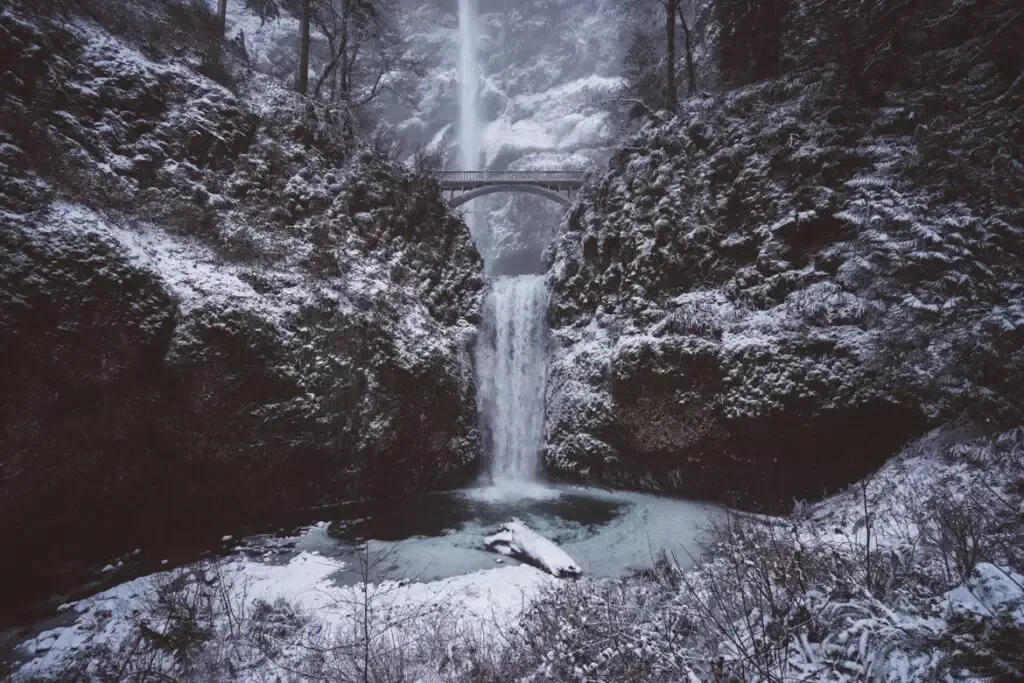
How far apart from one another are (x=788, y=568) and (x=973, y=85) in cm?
1167

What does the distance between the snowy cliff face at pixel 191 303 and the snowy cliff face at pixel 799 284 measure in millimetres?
5019

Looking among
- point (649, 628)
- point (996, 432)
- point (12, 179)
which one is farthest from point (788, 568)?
point (12, 179)

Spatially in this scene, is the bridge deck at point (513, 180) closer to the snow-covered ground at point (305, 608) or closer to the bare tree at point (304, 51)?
the bare tree at point (304, 51)

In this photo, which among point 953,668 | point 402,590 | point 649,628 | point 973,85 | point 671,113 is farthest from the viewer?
point 671,113

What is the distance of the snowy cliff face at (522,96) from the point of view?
3909cm

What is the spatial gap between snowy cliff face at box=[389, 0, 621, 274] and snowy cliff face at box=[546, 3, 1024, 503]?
25.0 metres

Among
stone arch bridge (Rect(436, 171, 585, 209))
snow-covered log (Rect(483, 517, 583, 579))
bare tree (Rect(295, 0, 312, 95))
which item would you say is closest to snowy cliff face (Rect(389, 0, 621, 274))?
stone arch bridge (Rect(436, 171, 585, 209))

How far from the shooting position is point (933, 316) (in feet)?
23.6

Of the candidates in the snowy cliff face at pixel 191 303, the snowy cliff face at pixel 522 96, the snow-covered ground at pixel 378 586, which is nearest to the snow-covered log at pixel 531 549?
the snow-covered ground at pixel 378 586

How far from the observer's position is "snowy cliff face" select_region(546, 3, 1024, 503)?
7.28 metres

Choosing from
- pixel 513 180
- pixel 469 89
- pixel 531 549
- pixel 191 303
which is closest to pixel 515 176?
pixel 513 180

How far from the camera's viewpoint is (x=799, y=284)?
383 inches

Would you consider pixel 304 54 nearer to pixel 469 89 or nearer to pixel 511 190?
pixel 511 190

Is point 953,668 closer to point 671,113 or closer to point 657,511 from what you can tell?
point 657,511
